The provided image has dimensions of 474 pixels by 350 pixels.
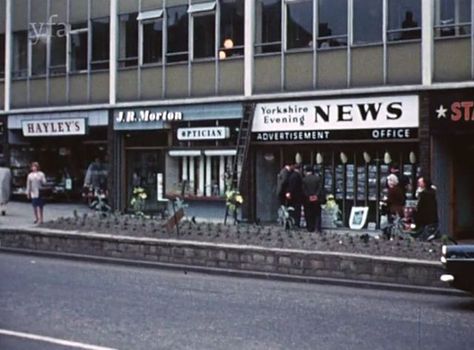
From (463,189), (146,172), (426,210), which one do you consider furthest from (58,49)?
(426,210)

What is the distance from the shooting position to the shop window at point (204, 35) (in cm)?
2855

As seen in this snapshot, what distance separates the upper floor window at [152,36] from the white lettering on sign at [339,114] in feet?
16.5

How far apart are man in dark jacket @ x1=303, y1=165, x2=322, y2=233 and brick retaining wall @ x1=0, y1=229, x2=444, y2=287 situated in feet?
21.9

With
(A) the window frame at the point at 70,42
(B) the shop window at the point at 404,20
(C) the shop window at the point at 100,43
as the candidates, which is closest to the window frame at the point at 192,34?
(C) the shop window at the point at 100,43

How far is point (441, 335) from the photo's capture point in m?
9.80

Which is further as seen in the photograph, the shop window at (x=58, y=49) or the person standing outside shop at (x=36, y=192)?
the shop window at (x=58, y=49)

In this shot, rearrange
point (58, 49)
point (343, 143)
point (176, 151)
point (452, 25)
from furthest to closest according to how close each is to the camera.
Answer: point (58, 49)
point (176, 151)
point (343, 143)
point (452, 25)

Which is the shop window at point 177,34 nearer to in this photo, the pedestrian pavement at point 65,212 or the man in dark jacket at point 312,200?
the pedestrian pavement at point 65,212

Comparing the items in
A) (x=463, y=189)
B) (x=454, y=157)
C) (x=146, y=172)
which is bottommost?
(x=463, y=189)

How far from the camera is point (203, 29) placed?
28.9 meters

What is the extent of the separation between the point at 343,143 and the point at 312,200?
3128 mm

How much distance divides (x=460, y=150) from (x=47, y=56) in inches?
666

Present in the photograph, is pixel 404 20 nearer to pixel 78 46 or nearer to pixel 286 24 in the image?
pixel 286 24

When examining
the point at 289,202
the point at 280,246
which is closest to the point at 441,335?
the point at 280,246
